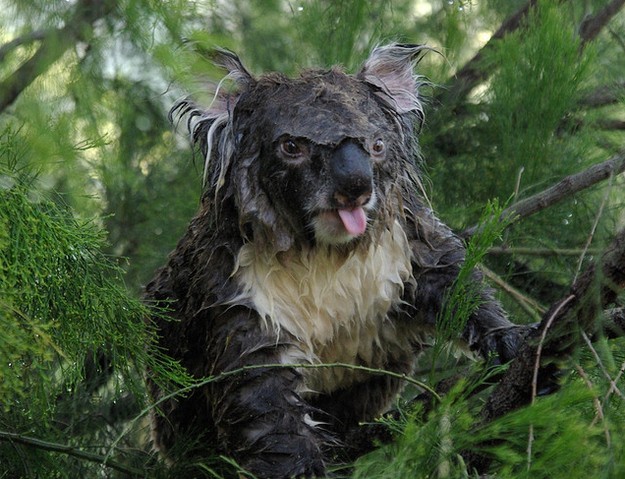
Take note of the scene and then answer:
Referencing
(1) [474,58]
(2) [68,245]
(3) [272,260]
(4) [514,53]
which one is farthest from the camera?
(1) [474,58]

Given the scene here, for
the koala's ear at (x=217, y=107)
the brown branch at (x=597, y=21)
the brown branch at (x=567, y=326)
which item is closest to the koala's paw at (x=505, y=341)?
the brown branch at (x=567, y=326)

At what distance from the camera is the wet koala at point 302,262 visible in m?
3.59

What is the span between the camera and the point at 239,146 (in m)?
3.90

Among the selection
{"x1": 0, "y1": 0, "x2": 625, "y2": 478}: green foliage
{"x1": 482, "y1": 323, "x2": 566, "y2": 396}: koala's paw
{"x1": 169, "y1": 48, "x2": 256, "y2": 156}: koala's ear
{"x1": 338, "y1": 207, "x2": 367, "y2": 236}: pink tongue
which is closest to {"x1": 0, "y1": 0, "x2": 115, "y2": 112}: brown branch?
{"x1": 0, "y1": 0, "x2": 625, "y2": 478}: green foliage

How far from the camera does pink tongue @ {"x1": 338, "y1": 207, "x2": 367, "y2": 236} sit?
3.56m

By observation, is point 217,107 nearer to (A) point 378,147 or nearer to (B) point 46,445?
(A) point 378,147

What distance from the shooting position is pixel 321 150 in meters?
3.54

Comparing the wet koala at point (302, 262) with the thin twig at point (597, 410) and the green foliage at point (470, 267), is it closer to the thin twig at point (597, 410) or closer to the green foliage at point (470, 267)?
the green foliage at point (470, 267)

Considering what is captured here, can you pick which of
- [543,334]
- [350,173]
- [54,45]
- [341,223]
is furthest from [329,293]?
[543,334]

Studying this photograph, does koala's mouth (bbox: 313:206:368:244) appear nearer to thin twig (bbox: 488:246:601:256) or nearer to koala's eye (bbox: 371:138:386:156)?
koala's eye (bbox: 371:138:386:156)

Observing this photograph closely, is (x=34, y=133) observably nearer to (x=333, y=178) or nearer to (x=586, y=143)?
(x=333, y=178)

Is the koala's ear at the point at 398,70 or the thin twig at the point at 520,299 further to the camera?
the koala's ear at the point at 398,70

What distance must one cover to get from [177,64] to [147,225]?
2.07 meters

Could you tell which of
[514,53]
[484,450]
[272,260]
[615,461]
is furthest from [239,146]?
[615,461]
